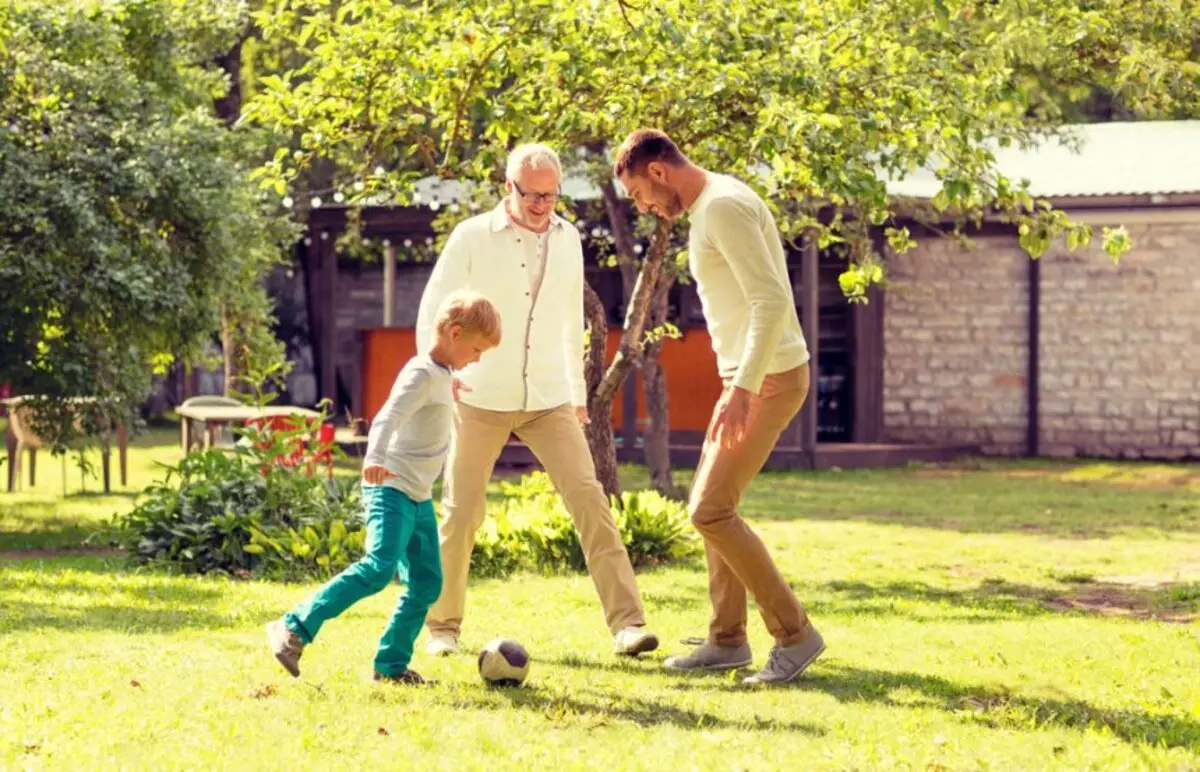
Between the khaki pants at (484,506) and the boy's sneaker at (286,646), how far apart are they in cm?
106

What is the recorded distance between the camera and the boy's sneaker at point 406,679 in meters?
6.29

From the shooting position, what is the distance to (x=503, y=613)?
8.49 m

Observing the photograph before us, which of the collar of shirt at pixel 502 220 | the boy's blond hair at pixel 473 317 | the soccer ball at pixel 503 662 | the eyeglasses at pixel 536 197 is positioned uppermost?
the eyeglasses at pixel 536 197

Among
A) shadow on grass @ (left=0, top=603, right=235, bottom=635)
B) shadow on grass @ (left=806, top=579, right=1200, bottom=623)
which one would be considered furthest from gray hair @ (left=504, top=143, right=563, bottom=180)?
shadow on grass @ (left=806, top=579, right=1200, bottom=623)

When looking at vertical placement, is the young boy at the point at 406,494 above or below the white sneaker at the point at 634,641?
above

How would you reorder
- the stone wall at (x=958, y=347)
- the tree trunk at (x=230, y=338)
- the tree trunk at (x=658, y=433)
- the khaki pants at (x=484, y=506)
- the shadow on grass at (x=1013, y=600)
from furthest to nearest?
the stone wall at (x=958, y=347) → the tree trunk at (x=230, y=338) → the tree trunk at (x=658, y=433) → the shadow on grass at (x=1013, y=600) → the khaki pants at (x=484, y=506)

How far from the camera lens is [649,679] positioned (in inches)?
261

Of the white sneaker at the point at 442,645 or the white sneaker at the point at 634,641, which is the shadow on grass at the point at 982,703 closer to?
the white sneaker at the point at 634,641

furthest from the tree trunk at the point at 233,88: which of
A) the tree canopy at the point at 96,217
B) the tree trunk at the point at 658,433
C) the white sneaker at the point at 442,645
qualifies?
the white sneaker at the point at 442,645

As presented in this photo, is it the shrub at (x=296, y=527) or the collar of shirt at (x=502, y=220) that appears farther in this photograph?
the shrub at (x=296, y=527)

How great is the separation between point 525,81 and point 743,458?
3579 millimetres

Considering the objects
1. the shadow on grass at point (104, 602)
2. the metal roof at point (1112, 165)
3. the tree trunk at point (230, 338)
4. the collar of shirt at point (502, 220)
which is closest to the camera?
the collar of shirt at point (502, 220)

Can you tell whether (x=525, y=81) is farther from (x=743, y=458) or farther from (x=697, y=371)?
(x=697, y=371)

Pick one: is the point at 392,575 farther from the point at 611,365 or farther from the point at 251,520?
the point at 611,365
